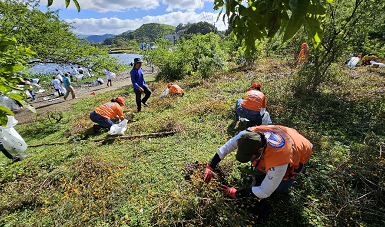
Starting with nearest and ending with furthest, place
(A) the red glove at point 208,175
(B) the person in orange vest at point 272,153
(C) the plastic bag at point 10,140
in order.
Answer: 1. (B) the person in orange vest at point 272,153
2. (A) the red glove at point 208,175
3. (C) the plastic bag at point 10,140

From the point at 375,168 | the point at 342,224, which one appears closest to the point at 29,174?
the point at 342,224

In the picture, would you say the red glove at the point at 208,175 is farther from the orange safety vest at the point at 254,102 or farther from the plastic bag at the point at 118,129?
the plastic bag at the point at 118,129

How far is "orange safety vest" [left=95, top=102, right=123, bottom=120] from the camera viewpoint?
5.52 metres

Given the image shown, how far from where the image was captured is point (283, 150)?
210 cm

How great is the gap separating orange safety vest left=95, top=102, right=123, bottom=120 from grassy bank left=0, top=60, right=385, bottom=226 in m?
0.72

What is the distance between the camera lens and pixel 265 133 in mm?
2326

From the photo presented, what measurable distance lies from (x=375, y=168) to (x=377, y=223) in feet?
2.89

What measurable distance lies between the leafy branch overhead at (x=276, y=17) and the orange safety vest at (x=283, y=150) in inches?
52.3

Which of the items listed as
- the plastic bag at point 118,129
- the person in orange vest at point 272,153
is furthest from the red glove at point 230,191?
the plastic bag at point 118,129

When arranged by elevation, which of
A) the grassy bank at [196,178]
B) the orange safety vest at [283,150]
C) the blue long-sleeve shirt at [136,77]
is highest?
the blue long-sleeve shirt at [136,77]

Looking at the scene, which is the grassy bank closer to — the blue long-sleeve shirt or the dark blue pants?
the dark blue pants

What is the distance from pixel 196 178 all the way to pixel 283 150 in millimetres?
1311

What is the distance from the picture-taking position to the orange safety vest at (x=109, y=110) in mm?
5520

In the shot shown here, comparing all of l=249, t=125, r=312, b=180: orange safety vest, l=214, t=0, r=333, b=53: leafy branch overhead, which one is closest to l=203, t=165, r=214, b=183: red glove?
l=249, t=125, r=312, b=180: orange safety vest
